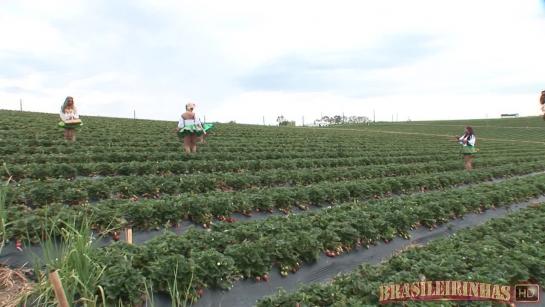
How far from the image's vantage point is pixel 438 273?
14.3ft

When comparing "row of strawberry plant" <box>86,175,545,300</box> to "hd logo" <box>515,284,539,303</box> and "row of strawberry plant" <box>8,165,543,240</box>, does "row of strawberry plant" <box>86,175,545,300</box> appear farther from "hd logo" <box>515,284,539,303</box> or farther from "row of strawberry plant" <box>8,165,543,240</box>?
"hd logo" <box>515,284,539,303</box>

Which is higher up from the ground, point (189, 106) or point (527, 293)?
point (189, 106)

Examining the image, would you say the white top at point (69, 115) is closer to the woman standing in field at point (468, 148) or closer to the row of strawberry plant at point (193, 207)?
the row of strawberry plant at point (193, 207)

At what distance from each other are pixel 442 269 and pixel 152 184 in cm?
520

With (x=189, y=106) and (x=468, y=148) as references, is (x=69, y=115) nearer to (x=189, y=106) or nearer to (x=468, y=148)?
(x=189, y=106)

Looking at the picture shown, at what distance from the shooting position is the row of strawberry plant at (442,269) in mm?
3859

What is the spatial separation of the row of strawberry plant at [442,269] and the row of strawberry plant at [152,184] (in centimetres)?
407

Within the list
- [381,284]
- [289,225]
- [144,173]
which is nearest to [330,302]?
[381,284]

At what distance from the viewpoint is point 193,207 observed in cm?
634

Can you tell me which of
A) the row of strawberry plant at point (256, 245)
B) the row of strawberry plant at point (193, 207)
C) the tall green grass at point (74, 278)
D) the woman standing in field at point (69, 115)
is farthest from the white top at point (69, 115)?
the tall green grass at point (74, 278)

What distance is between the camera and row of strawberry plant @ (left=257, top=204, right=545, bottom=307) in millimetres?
3859

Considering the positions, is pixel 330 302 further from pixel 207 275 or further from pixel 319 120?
pixel 319 120

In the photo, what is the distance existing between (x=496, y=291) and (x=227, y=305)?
2.65 meters

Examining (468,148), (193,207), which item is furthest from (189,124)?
(468,148)
